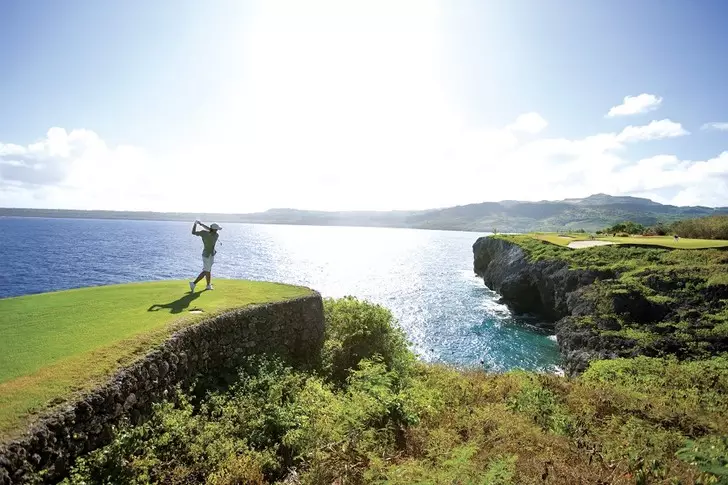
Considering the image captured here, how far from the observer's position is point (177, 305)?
14523 mm

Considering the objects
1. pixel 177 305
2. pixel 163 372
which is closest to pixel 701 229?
pixel 177 305

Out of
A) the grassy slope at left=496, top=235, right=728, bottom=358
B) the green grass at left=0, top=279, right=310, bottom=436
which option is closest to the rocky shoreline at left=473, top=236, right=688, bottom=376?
the grassy slope at left=496, top=235, right=728, bottom=358

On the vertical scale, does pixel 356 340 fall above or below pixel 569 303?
above

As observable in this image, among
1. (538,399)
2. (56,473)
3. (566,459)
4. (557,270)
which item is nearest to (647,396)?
(538,399)

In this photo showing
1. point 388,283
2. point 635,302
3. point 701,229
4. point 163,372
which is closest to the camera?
point 163,372

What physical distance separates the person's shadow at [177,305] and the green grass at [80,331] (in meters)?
0.03

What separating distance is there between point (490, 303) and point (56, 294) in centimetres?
5383

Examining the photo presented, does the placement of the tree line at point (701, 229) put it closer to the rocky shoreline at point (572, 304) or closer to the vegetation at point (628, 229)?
the vegetation at point (628, 229)

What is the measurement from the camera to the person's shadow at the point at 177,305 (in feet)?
45.3

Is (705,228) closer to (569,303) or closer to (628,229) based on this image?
(628,229)

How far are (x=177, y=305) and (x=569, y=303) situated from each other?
36971 millimetres

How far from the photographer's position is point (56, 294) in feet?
52.5

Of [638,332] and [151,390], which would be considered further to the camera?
Result: [638,332]

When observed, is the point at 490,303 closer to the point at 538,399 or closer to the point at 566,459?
the point at 538,399
